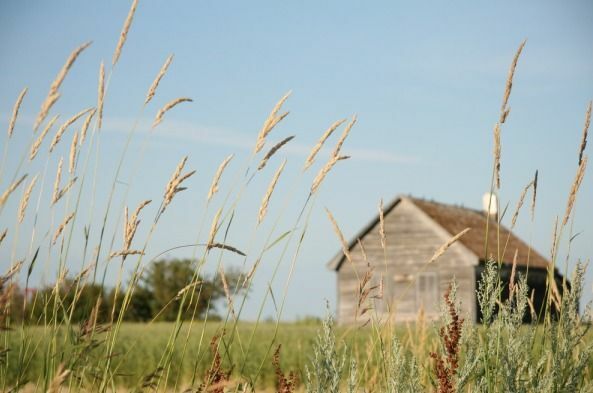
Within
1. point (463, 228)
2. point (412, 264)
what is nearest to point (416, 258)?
point (412, 264)

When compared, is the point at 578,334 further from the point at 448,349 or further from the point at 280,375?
the point at 280,375

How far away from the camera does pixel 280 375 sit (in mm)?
3045

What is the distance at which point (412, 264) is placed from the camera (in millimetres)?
27672

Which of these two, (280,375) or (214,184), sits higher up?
(214,184)

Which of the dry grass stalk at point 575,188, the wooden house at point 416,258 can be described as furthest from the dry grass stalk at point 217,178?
the wooden house at point 416,258

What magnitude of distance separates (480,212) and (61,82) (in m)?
33.0

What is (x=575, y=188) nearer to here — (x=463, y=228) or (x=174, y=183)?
(x=174, y=183)

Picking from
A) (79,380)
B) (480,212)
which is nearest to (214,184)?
(79,380)

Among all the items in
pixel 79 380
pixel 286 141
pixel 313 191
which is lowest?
pixel 79 380

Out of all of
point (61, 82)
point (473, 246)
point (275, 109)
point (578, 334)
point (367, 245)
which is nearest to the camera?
point (61, 82)

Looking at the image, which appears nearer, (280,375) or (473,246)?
(280,375)

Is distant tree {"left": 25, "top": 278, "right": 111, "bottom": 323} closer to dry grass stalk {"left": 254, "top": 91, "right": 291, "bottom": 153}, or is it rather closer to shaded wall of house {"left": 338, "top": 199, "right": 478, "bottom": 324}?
dry grass stalk {"left": 254, "top": 91, "right": 291, "bottom": 153}

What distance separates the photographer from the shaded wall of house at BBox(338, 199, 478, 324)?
26609 mm

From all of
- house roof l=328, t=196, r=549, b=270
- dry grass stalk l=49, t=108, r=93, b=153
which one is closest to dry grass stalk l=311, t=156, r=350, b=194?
dry grass stalk l=49, t=108, r=93, b=153
